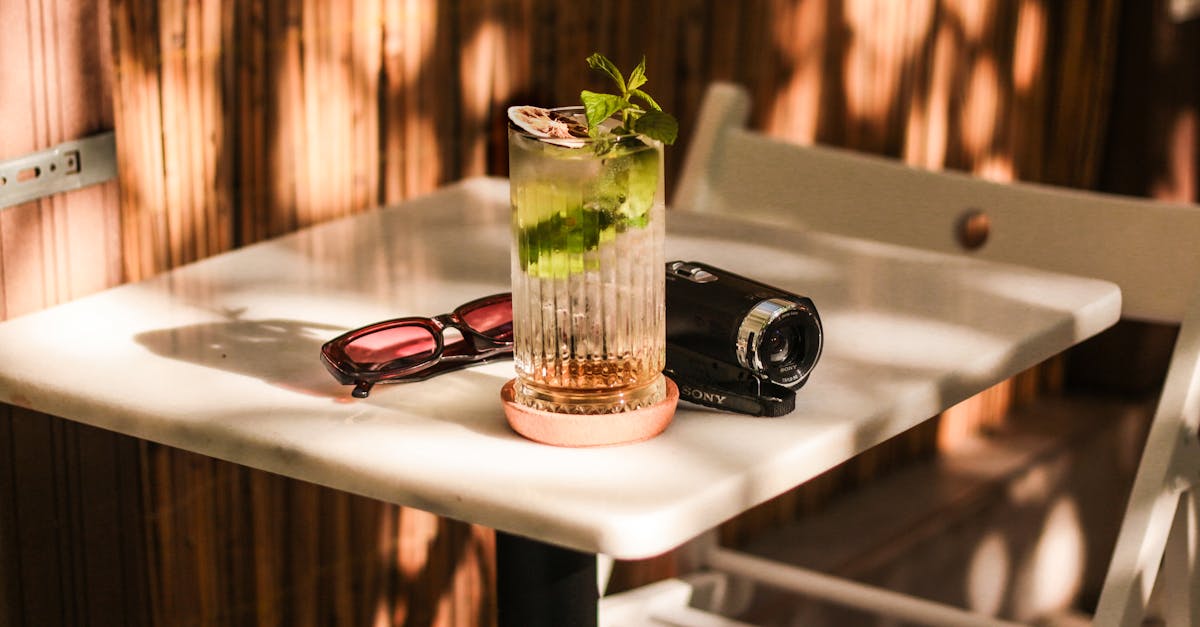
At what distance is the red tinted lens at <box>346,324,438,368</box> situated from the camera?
114 centimetres

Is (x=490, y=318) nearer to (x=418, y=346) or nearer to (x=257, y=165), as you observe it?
(x=418, y=346)

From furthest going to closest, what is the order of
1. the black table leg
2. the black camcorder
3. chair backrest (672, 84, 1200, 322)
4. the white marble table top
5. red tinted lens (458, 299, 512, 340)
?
chair backrest (672, 84, 1200, 322) < the black table leg < red tinted lens (458, 299, 512, 340) < the black camcorder < the white marble table top

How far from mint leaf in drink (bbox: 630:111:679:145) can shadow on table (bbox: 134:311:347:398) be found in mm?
303

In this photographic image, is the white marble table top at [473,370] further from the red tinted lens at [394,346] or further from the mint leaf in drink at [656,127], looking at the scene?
the mint leaf in drink at [656,127]

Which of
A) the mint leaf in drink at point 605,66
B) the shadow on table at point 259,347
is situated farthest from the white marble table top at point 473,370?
the mint leaf in drink at point 605,66

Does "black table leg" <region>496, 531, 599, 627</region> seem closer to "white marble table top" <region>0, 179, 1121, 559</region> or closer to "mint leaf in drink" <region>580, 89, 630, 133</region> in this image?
"white marble table top" <region>0, 179, 1121, 559</region>

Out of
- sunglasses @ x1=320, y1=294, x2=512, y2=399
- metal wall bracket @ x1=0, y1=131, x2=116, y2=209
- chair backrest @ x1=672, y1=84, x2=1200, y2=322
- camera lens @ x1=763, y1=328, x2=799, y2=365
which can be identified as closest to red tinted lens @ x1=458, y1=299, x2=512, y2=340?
sunglasses @ x1=320, y1=294, x2=512, y2=399

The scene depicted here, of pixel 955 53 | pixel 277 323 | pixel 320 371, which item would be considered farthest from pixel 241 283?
pixel 955 53

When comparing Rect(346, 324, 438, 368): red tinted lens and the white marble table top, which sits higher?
Rect(346, 324, 438, 368): red tinted lens

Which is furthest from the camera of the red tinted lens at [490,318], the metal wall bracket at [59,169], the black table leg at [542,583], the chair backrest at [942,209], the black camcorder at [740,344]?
the chair backrest at [942,209]

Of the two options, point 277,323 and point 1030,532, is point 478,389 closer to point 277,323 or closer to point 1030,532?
point 277,323

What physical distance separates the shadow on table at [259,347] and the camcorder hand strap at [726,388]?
25 centimetres

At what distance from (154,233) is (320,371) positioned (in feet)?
1.70

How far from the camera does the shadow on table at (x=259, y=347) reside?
1181 millimetres
